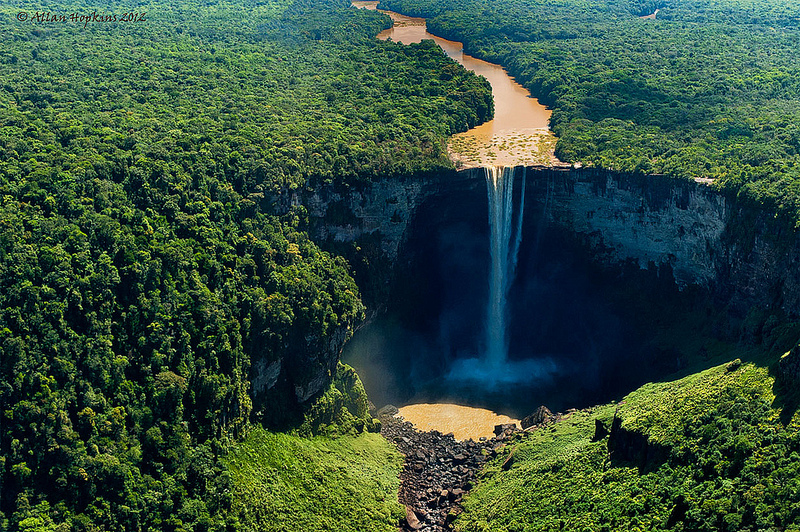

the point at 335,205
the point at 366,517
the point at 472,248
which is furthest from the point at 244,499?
the point at 472,248

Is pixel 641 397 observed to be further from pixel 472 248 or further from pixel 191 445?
pixel 191 445

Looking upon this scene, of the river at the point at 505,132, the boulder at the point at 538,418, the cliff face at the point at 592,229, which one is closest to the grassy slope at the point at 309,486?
the cliff face at the point at 592,229

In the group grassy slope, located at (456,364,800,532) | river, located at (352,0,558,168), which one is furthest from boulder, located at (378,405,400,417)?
river, located at (352,0,558,168)

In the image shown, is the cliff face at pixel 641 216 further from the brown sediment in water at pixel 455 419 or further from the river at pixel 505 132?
the brown sediment in water at pixel 455 419

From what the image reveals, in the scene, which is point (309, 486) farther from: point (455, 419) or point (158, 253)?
point (158, 253)

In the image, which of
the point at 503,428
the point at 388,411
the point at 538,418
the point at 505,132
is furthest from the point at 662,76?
the point at 388,411

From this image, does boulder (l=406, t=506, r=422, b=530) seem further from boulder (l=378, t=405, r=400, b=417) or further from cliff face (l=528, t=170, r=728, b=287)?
cliff face (l=528, t=170, r=728, b=287)
